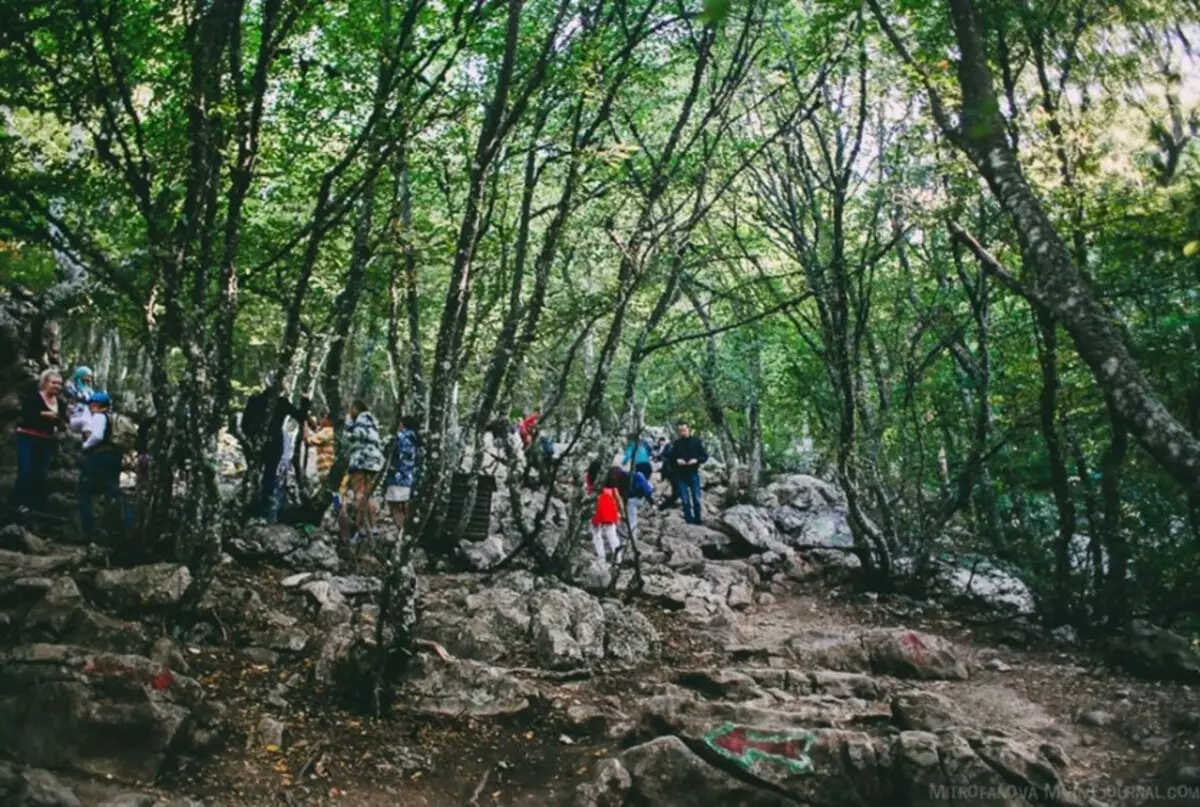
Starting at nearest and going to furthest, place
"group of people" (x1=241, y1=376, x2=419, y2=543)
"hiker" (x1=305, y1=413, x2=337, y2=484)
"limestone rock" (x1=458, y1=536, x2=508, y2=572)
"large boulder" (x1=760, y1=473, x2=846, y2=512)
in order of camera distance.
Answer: "group of people" (x1=241, y1=376, x2=419, y2=543), "limestone rock" (x1=458, y1=536, x2=508, y2=572), "hiker" (x1=305, y1=413, x2=337, y2=484), "large boulder" (x1=760, y1=473, x2=846, y2=512)

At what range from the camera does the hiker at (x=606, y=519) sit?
1273 centimetres

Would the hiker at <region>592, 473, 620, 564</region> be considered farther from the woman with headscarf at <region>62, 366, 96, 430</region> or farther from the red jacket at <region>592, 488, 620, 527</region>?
the woman with headscarf at <region>62, 366, 96, 430</region>

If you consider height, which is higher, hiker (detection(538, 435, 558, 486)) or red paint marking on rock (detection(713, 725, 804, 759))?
hiker (detection(538, 435, 558, 486))

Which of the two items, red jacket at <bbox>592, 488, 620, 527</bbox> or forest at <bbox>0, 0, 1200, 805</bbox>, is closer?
forest at <bbox>0, 0, 1200, 805</bbox>

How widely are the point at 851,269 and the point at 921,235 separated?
2.74m

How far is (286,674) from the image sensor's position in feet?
22.1

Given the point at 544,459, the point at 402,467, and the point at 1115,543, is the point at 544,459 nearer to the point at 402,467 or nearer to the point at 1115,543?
the point at 402,467

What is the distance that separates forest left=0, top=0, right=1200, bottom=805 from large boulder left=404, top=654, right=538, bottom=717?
1.12 ft

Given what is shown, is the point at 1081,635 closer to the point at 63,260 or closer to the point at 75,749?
the point at 75,749

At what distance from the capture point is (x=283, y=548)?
10133mm

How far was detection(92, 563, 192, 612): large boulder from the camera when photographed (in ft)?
22.4

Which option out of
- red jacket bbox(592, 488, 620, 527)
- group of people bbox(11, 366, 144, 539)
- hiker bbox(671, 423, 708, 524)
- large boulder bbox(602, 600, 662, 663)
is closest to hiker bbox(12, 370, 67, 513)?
group of people bbox(11, 366, 144, 539)

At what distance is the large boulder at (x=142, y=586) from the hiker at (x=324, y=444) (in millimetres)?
5908

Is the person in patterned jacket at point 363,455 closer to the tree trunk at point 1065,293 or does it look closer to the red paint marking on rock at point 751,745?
the red paint marking on rock at point 751,745
